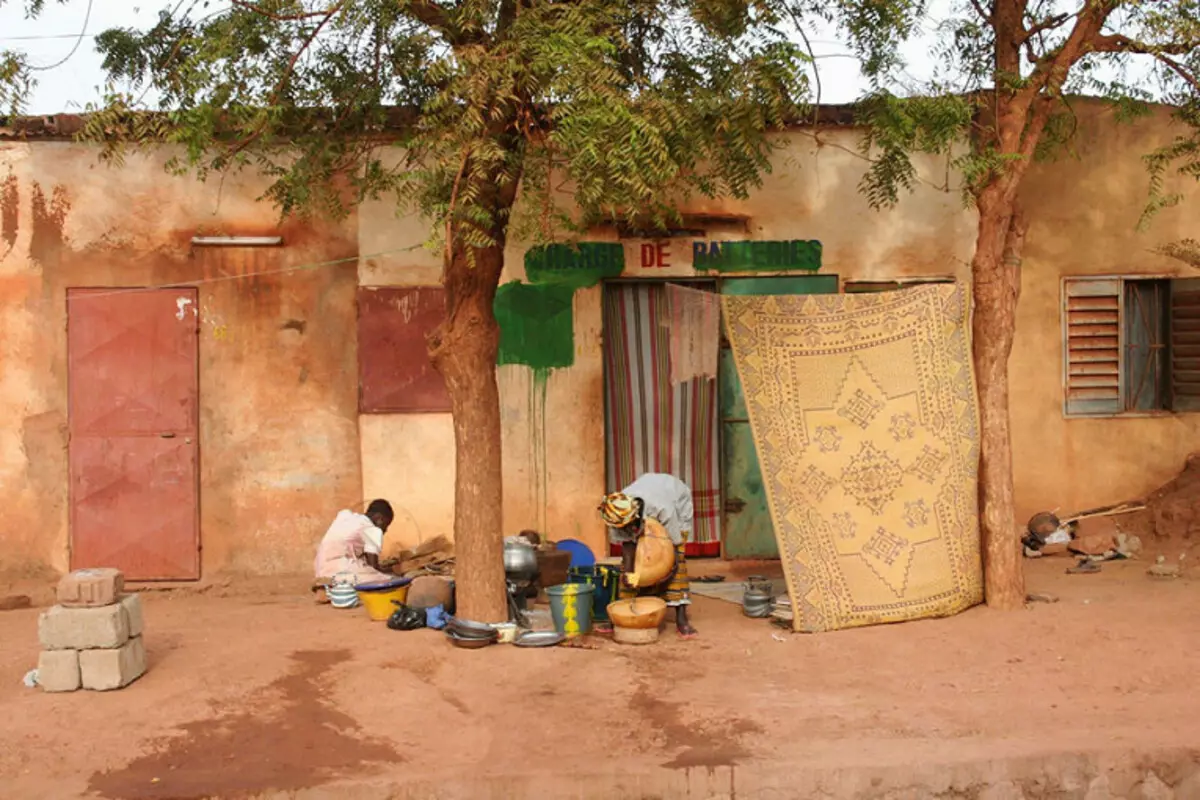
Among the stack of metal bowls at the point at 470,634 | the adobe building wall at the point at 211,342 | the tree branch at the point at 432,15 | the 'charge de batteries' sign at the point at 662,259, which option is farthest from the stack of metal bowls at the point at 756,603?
the tree branch at the point at 432,15

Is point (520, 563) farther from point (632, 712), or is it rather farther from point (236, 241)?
point (236, 241)

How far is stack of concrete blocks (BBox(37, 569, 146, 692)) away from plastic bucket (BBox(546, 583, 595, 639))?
97.4 inches

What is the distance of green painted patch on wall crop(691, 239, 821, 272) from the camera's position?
9648 mm

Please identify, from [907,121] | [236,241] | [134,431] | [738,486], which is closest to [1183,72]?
[907,121]

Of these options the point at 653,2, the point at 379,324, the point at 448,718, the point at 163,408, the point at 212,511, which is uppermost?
the point at 653,2

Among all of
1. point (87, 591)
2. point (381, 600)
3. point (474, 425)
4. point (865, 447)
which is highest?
point (474, 425)

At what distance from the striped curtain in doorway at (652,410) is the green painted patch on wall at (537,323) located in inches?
13.8

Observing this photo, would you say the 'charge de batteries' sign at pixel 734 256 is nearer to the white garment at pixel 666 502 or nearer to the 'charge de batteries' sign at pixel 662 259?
the 'charge de batteries' sign at pixel 662 259

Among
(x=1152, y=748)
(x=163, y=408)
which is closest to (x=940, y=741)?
(x=1152, y=748)

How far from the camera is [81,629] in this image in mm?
6293

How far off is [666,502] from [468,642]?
1519mm

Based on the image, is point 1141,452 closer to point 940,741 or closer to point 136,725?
point 940,741

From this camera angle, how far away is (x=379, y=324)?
951cm

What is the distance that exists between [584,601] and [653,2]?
3.58 metres
